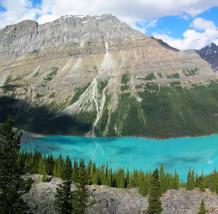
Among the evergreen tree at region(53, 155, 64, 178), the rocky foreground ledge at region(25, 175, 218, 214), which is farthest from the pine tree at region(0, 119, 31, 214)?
the evergreen tree at region(53, 155, 64, 178)

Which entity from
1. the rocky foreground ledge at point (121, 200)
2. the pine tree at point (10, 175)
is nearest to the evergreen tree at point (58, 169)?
the rocky foreground ledge at point (121, 200)

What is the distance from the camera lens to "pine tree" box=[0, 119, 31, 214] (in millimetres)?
35531

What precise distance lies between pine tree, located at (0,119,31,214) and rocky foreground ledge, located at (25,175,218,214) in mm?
44390

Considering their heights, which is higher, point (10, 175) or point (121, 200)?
point (10, 175)

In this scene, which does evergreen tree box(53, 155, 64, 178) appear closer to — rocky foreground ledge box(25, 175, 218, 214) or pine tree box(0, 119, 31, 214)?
rocky foreground ledge box(25, 175, 218, 214)

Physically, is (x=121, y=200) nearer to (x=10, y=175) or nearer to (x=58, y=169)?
(x=58, y=169)

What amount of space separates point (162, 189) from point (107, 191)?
15759mm

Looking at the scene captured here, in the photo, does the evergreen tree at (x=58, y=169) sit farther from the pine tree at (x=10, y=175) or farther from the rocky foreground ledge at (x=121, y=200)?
the pine tree at (x=10, y=175)

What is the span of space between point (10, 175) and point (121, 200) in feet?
230

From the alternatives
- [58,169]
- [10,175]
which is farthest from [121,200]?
[10,175]

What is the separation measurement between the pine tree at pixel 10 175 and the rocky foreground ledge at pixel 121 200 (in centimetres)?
4439

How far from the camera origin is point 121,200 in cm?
10331

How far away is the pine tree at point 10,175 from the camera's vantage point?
3553cm

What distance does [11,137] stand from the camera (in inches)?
1447
